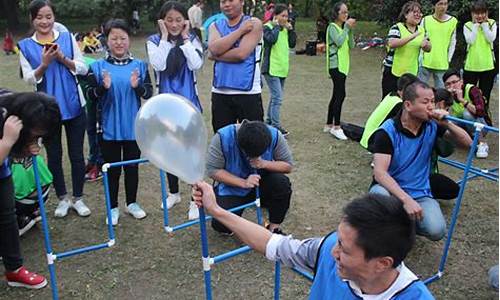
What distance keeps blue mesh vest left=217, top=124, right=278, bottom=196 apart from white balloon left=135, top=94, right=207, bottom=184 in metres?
1.52

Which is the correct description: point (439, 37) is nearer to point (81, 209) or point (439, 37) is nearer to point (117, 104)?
point (117, 104)

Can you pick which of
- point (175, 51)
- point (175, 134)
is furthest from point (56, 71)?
point (175, 134)

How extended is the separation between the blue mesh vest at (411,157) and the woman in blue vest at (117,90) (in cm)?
195

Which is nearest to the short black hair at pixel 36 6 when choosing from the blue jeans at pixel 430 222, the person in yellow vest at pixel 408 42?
the blue jeans at pixel 430 222

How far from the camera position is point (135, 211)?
438cm

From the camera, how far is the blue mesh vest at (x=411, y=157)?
3.53 metres

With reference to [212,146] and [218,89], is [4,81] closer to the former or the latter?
[218,89]

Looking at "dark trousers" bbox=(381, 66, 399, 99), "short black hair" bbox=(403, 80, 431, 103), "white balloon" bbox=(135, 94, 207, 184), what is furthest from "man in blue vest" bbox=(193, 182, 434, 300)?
"dark trousers" bbox=(381, 66, 399, 99)

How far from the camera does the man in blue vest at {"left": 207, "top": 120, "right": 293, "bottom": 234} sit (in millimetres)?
3480

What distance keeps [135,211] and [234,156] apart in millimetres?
1180

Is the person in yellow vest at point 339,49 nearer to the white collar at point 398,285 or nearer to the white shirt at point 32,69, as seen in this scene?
the white shirt at point 32,69

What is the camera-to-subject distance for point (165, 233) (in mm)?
4137

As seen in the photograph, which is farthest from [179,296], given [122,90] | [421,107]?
[421,107]

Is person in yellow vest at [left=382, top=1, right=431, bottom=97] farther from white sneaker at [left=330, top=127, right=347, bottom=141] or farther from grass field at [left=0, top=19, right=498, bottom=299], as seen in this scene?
grass field at [left=0, top=19, right=498, bottom=299]
